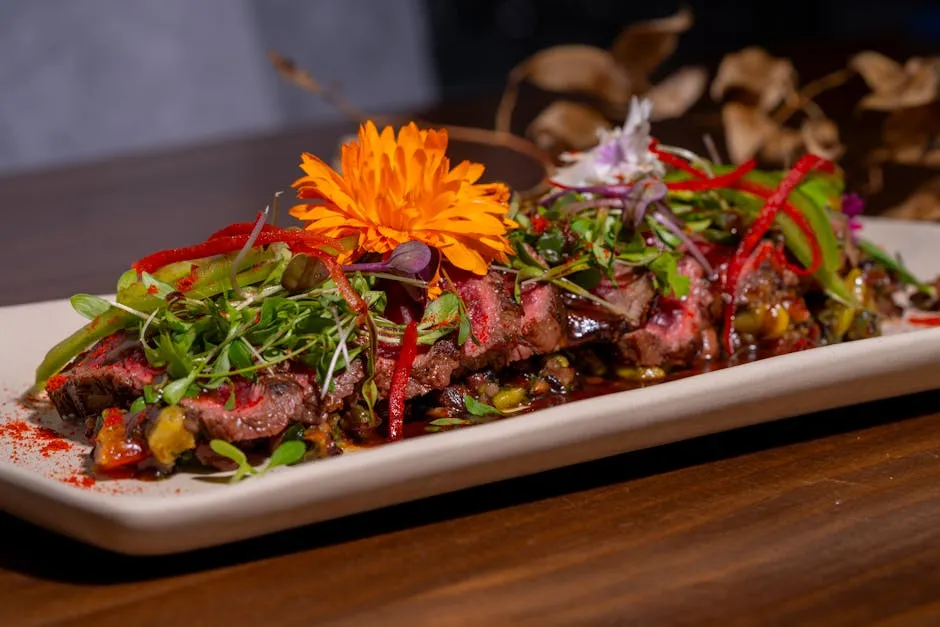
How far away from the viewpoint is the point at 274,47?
11.3 metres

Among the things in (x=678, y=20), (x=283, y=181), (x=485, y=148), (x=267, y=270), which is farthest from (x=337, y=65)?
(x=267, y=270)

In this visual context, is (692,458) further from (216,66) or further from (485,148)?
(216,66)

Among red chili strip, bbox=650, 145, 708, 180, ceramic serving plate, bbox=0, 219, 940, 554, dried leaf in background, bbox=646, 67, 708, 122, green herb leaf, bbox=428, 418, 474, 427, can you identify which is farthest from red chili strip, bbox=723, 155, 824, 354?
dried leaf in background, bbox=646, 67, 708, 122

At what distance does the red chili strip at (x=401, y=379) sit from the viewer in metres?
2.62

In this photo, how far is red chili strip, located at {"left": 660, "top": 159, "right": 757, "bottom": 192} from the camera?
3.42 m

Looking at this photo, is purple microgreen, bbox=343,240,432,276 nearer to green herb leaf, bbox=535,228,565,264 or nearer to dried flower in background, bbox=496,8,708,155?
green herb leaf, bbox=535,228,565,264

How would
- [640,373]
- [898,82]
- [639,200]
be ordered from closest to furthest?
[640,373], [639,200], [898,82]

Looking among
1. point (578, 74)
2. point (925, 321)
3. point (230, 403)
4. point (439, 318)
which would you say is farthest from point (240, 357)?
point (578, 74)

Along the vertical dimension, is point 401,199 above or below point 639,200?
above

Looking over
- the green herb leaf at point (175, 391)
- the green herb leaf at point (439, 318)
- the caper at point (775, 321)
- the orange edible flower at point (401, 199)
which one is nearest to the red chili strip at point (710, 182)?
the caper at point (775, 321)

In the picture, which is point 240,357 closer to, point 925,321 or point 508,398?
point 508,398

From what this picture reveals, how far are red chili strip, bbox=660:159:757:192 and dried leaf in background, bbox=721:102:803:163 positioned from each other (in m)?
1.27

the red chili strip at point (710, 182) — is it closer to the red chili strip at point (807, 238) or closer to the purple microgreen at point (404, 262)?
the red chili strip at point (807, 238)

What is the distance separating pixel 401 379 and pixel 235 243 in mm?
539
